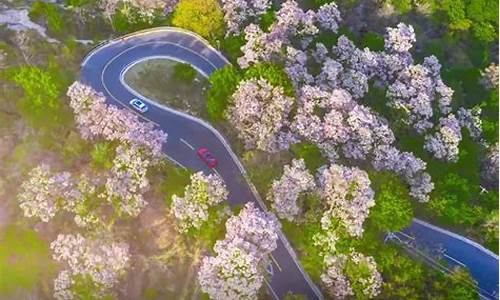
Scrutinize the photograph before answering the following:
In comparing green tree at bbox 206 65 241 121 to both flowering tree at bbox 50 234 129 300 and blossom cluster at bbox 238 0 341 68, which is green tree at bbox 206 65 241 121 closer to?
blossom cluster at bbox 238 0 341 68

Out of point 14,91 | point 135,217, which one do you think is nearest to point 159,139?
point 135,217

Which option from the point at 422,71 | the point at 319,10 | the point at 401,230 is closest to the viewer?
the point at 401,230

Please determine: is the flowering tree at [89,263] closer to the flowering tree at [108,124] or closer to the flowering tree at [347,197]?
the flowering tree at [108,124]

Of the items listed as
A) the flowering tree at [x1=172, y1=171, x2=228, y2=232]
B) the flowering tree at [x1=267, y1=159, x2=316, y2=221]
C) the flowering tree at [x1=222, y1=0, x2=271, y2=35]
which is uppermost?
the flowering tree at [x1=222, y1=0, x2=271, y2=35]

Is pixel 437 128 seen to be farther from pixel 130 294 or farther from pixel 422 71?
pixel 130 294

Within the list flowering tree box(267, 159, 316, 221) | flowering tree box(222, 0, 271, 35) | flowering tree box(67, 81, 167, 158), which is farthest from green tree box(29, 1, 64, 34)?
flowering tree box(267, 159, 316, 221)

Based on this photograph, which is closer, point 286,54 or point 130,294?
point 130,294

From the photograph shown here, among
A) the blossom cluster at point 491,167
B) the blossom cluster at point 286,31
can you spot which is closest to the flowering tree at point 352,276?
the blossom cluster at point 286,31
